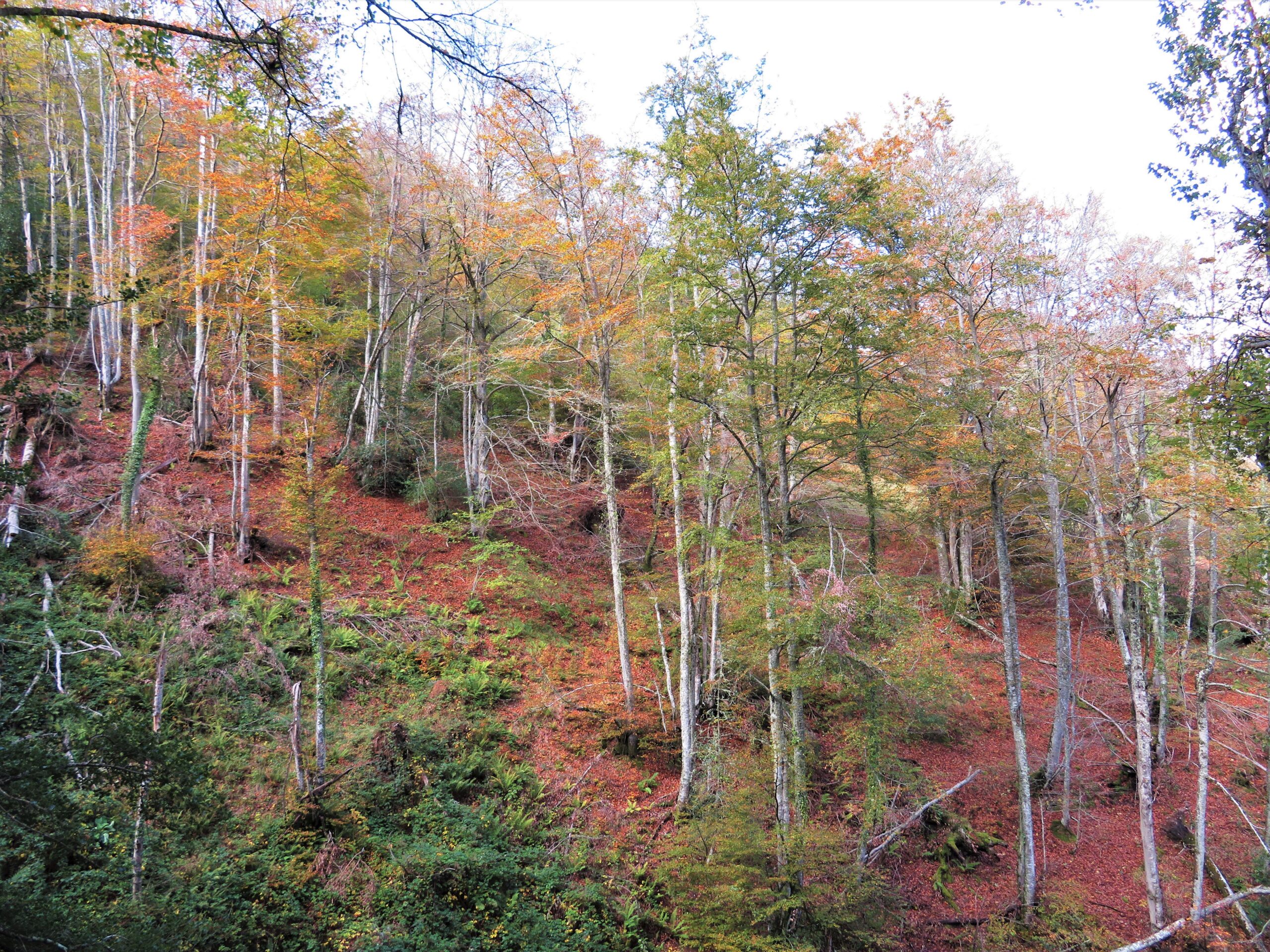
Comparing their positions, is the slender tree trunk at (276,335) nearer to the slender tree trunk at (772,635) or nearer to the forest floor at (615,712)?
the forest floor at (615,712)

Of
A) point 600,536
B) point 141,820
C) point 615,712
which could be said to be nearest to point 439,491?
point 600,536

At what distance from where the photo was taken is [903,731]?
10.3m

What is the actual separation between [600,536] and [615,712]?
609 cm

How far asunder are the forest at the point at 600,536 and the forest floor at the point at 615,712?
0.32 feet

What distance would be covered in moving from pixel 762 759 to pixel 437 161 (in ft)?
47.4

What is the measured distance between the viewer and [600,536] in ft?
52.8

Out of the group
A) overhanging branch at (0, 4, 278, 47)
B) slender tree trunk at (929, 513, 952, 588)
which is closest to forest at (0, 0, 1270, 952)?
overhanging branch at (0, 4, 278, 47)

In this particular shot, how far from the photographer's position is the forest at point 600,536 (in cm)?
618

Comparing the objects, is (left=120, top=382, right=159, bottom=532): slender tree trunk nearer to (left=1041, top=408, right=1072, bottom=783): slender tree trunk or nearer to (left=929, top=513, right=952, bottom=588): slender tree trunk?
(left=1041, top=408, right=1072, bottom=783): slender tree trunk

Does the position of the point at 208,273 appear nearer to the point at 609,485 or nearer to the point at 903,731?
the point at 609,485

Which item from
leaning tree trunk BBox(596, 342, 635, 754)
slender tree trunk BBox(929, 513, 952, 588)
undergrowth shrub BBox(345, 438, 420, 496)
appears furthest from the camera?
slender tree trunk BBox(929, 513, 952, 588)

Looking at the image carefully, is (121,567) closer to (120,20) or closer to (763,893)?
(120,20)

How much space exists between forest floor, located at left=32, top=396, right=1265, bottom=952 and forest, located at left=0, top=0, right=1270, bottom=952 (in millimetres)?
98

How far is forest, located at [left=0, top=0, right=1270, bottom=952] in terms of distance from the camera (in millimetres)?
6176
